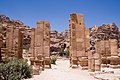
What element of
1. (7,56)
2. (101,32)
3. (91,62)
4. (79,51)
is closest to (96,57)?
(91,62)

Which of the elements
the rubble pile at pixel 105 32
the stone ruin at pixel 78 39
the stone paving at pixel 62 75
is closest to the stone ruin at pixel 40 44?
the stone ruin at pixel 78 39

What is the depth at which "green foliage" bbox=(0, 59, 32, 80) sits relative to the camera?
39.8 ft

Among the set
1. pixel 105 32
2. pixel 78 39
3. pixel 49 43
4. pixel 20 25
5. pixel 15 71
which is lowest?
pixel 15 71

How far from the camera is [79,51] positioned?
21656 millimetres

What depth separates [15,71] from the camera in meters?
13.1

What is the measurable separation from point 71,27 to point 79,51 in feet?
9.64

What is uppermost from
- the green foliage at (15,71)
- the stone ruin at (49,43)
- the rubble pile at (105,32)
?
the rubble pile at (105,32)

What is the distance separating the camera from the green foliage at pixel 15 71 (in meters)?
12.1

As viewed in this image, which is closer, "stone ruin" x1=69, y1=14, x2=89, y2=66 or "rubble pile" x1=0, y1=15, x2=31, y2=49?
"stone ruin" x1=69, y1=14, x2=89, y2=66

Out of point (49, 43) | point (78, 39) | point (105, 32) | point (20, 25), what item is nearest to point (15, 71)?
point (49, 43)

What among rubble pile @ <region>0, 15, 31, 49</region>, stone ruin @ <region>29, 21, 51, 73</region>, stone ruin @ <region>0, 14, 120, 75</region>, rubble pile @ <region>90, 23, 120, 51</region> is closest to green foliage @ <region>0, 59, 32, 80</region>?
stone ruin @ <region>0, 14, 120, 75</region>

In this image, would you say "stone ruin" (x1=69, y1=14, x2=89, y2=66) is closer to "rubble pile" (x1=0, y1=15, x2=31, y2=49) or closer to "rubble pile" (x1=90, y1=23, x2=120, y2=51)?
"rubble pile" (x1=0, y1=15, x2=31, y2=49)

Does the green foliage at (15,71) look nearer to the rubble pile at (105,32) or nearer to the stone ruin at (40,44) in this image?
the stone ruin at (40,44)

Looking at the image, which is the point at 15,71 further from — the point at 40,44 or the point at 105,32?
the point at 105,32
